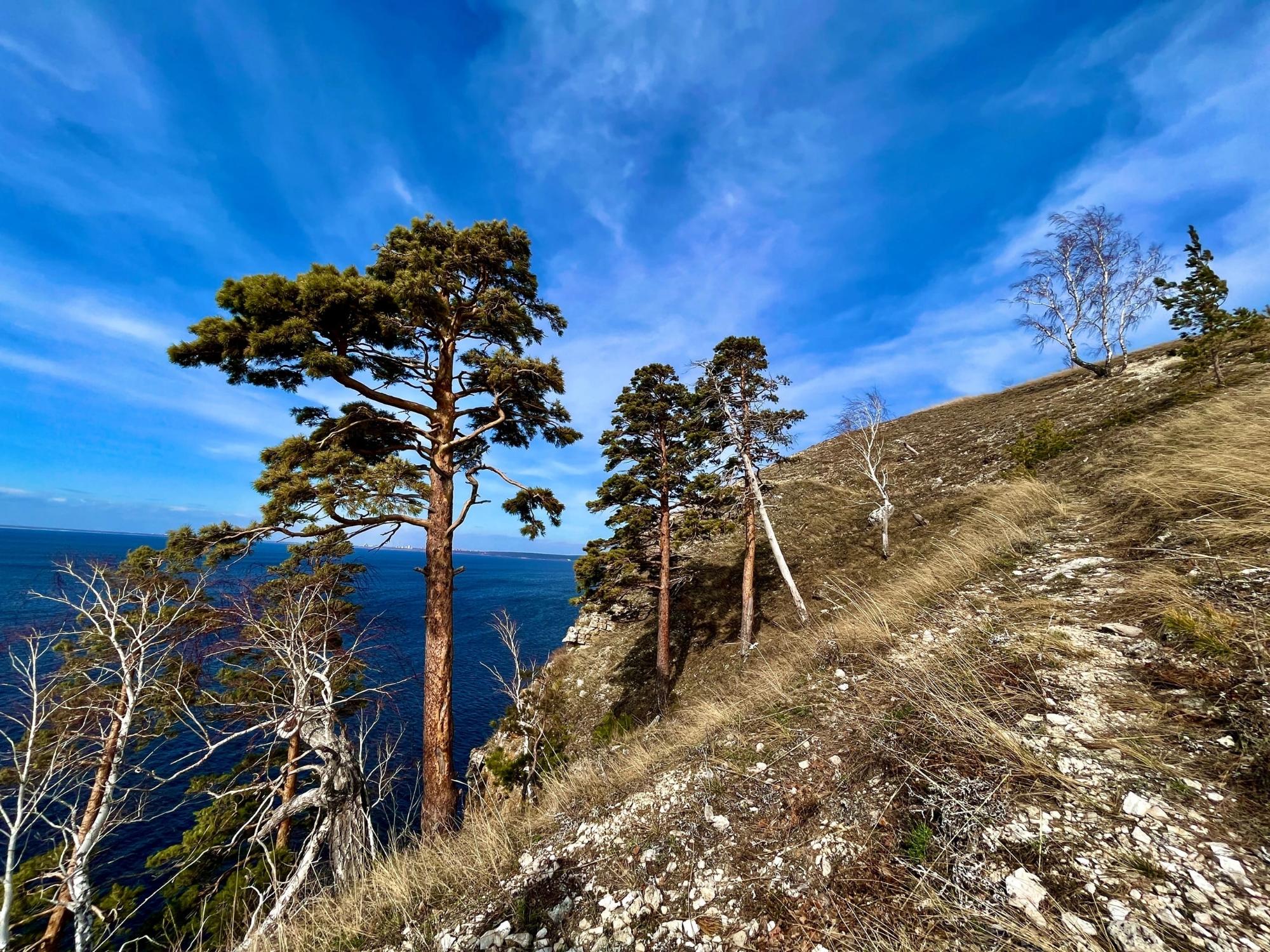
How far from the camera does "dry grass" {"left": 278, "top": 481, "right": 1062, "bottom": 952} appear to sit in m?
4.81

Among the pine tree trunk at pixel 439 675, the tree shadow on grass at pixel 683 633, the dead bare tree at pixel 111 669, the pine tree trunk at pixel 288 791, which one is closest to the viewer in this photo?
the dead bare tree at pixel 111 669

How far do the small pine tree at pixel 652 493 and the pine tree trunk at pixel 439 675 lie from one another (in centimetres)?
833

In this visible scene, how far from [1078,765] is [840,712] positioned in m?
2.17

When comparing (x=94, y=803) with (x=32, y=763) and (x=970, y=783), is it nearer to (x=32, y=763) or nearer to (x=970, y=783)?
(x=32, y=763)

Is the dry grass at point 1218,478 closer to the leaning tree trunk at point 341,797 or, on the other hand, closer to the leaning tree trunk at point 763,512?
the leaning tree trunk at point 763,512

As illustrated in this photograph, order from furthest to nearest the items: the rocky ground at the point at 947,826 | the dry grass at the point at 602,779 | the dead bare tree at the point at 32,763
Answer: the dead bare tree at the point at 32,763 < the dry grass at the point at 602,779 < the rocky ground at the point at 947,826

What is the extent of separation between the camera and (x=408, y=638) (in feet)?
150

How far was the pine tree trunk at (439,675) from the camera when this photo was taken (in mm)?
9383

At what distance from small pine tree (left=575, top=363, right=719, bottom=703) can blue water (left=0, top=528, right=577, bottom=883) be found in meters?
8.07

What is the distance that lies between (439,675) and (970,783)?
952 centimetres

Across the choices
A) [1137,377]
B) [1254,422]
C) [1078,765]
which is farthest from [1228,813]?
[1137,377]

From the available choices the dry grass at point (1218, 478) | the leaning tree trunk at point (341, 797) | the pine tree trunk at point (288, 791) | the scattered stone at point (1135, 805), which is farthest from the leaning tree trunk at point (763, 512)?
the pine tree trunk at point (288, 791)

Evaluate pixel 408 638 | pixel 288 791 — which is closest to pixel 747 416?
pixel 288 791

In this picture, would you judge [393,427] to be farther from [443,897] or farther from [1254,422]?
[1254,422]
